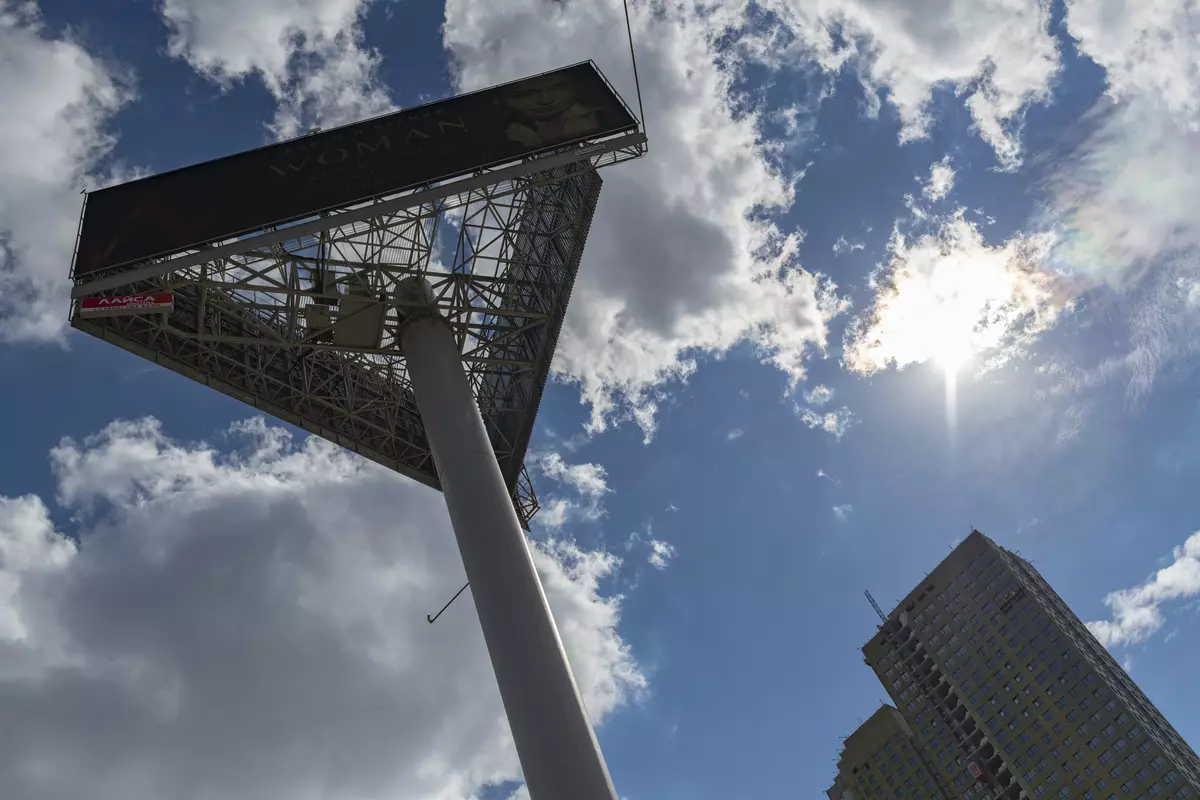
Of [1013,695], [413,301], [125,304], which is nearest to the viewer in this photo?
[125,304]

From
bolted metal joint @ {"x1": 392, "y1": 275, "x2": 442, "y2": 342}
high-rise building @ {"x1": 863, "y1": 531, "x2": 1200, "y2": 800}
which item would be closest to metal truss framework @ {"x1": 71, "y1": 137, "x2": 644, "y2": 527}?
bolted metal joint @ {"x1": 392, "y1": 275, "x2": 442, "y2": 342}

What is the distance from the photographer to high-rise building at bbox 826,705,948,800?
10412cm

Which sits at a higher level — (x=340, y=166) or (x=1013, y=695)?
(x=1013, y=695)

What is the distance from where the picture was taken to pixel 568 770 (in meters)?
17.0

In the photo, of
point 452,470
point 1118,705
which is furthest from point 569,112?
point 1118,705

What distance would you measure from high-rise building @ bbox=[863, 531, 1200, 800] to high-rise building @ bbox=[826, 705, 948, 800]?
3.22 feet

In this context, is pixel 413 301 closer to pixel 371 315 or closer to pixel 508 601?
pixel 371 315

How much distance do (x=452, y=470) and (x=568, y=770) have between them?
7.79m

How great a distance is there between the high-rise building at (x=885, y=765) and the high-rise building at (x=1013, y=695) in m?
0.98

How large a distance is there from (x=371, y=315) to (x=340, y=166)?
14.3ft

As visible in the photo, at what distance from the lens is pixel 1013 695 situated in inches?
3937

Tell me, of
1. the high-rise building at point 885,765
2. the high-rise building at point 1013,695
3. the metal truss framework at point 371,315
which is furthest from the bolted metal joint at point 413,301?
the high-rise building at point 885,765

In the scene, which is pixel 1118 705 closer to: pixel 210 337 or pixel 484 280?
pixel 484 280

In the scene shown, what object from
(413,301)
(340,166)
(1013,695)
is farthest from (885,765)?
(340,166)
